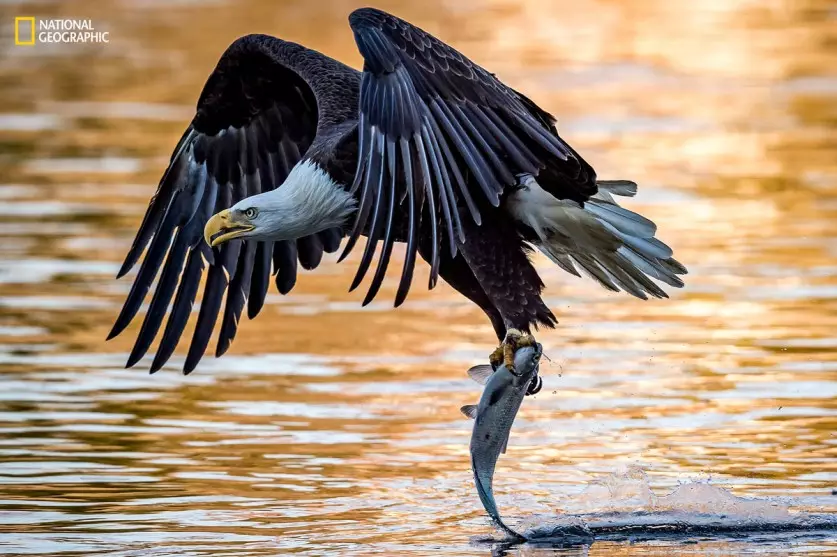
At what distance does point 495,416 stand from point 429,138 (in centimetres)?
88

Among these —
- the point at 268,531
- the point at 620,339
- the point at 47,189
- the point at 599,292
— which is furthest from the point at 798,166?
the point at 268,531

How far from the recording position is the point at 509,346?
6.37 m

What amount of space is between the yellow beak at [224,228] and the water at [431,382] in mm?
834

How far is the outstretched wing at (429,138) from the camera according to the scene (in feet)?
19.4

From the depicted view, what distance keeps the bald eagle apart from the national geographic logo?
9.82m

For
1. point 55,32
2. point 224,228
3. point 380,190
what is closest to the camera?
point 380,190

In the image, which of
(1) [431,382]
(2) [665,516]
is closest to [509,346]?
(2) [665,516]

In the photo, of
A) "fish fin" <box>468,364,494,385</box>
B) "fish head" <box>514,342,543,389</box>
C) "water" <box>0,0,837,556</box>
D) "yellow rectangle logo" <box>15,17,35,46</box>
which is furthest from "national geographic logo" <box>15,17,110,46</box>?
"fish head" <box>514,342,543,389</box>

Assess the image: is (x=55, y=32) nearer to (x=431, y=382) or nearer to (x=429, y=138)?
(x=431, y=382)

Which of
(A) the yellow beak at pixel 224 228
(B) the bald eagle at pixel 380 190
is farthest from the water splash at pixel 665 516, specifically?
(A) the yellow beak at pixel 224 228

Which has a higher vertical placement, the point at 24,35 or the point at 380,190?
the point at 24,35

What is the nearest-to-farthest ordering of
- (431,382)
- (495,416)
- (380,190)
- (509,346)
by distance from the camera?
(380,190), (495,416), (509,346), (431,382)

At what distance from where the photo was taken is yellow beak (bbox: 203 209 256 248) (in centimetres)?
648

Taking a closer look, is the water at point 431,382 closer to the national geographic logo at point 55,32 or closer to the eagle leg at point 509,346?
the eagle leg at point 509,346
